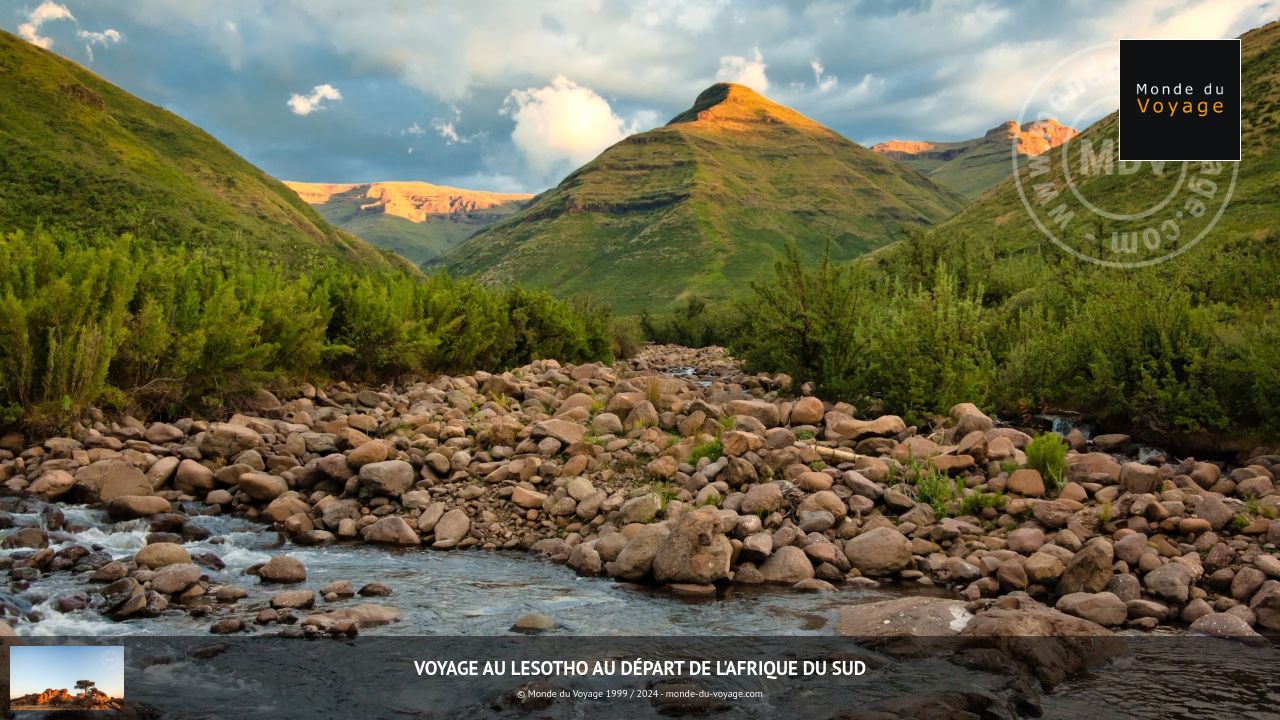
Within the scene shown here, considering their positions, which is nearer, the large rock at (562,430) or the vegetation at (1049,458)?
the vegetation at (1049,458)

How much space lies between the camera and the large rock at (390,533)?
10.2m

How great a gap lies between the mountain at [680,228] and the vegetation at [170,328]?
97103mm

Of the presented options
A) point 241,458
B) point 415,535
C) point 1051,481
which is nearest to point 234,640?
point 415,535

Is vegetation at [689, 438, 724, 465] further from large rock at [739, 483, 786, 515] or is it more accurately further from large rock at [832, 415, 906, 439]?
large rock at [832, 415, 906, 439]

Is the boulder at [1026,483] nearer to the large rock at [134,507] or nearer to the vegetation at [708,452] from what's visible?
the vegetation at [708,452]

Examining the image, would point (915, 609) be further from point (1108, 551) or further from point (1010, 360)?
point (1010, 360)

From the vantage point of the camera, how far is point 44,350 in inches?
475

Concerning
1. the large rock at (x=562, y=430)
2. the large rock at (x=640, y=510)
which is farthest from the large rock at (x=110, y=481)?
the large rock at (x=640, y=510)

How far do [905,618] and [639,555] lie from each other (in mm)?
2968

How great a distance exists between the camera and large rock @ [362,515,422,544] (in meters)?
10.2

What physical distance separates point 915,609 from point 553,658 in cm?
353

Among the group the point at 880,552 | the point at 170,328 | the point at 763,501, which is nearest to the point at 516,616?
the point at 763,501

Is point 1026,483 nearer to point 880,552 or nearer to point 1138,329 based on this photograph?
point 880,552

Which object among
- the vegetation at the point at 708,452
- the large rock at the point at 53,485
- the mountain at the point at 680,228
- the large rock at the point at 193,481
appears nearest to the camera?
the large rock at the point at 53,485
